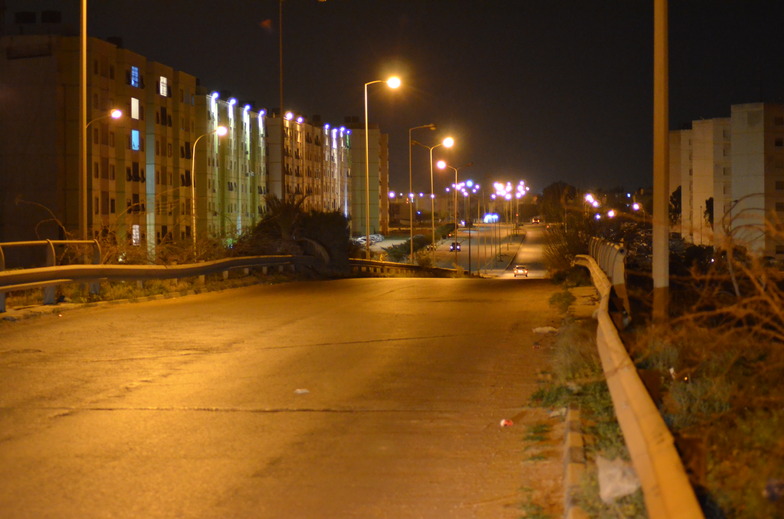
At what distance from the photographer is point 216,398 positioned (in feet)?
31.3

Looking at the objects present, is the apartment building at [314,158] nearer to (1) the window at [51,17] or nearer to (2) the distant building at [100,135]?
(2) the distant building at [100,135]

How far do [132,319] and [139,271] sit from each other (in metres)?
4.82

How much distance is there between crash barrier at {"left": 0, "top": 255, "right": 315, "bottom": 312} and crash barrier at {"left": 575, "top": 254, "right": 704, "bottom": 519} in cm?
1208

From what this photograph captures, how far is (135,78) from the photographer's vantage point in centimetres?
6875

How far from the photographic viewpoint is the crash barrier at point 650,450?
12.3 ft

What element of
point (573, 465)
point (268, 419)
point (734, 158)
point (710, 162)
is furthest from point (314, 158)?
point (573, 465)

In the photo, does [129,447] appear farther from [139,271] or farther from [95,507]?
[139,271]

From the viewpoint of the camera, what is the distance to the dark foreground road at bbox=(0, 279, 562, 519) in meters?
6.33

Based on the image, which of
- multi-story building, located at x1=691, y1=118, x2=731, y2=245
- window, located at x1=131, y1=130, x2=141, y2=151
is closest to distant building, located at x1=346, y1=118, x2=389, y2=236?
multi-story building, located at x1=691, y1=118, x2=731, y2=245

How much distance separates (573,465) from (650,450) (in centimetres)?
171

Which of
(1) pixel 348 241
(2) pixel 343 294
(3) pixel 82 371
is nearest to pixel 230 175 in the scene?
(1) pixel 348 241

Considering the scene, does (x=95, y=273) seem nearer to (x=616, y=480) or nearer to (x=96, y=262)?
(x=96, y=262)

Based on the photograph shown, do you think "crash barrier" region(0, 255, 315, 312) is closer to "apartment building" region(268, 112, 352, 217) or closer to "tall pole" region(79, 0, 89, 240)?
"tall pole" region(79, 0, 89, 240)

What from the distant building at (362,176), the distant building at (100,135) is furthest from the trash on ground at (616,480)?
the distant building at (362,176)
